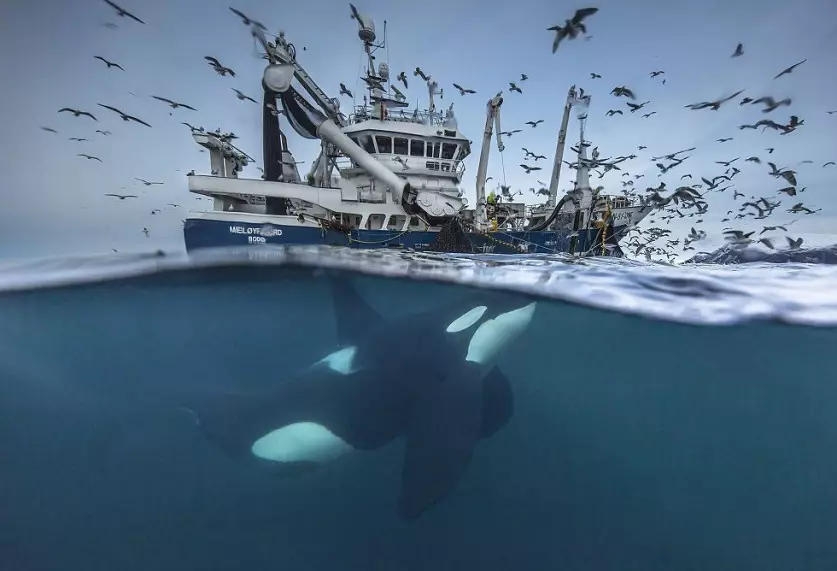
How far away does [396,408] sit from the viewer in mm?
5523

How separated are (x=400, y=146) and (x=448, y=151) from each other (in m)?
2.91

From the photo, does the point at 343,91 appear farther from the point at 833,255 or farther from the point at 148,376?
the point at 833,255

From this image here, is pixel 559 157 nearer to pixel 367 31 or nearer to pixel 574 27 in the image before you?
pixel 367 31

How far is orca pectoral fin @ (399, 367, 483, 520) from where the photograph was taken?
13.9 ft

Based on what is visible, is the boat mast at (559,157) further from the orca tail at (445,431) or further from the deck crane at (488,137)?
the orca tail at (445,431)

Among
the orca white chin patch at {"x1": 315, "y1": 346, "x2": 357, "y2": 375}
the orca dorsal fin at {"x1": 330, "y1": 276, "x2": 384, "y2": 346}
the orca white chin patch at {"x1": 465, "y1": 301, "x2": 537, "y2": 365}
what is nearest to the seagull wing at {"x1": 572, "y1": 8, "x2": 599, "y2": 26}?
the orca white chin patch at {"x1": 465, "y1": 301, "x2": 537, "y2": 365}

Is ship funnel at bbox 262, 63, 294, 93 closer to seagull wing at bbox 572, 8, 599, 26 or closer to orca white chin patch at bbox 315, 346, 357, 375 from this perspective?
seagull wing at bbox 572, 8, 599, 26

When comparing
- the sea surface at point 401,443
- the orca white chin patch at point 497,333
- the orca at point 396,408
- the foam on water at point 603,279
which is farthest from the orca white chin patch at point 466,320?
the foam on water at point 603,279

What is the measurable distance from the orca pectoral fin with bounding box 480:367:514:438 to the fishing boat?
9.55 meters

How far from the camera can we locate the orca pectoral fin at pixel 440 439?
13.9ft

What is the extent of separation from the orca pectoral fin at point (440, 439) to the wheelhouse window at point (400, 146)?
55.8ft

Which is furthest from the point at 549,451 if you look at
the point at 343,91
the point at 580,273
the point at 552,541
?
the point at 343,91

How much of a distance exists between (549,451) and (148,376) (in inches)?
364

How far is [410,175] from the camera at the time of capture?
19.8 m
